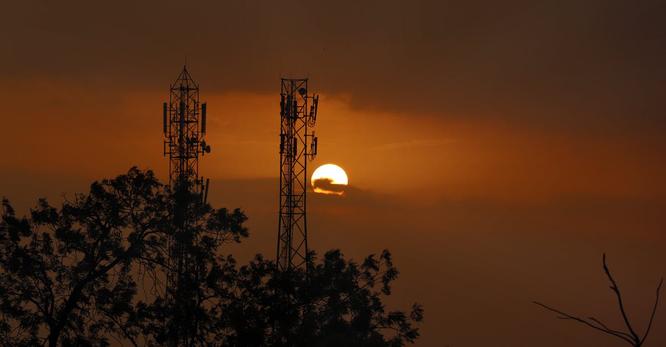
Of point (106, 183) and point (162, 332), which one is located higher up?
point (106, 183)

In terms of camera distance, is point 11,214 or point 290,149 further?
point 290,149

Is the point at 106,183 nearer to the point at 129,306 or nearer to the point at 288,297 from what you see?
the point at 129,306

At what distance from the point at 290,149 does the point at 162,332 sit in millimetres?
15118

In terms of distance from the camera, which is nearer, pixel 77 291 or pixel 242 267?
pixel 77 291

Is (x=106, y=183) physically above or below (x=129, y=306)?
above

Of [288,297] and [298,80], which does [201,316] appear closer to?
[288,297]

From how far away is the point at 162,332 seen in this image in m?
29.0

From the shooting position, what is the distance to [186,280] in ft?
96.2

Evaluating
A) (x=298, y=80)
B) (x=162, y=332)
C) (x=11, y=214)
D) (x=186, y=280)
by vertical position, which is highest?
(x=298, y=80)

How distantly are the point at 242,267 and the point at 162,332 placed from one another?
3.67 meters

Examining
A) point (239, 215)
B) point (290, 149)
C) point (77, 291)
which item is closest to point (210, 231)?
point (239, 215)

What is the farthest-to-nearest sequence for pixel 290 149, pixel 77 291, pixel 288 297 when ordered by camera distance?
pixel 290 149 < pixel 288 297 < pixel 77 291

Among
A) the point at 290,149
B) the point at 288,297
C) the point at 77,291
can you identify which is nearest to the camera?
the point at 77,291

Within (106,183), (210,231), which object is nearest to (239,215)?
(210,231)
